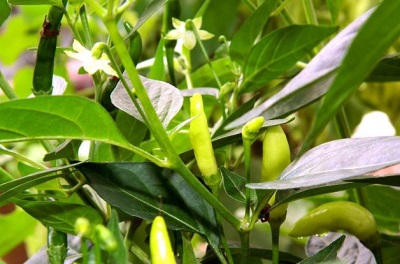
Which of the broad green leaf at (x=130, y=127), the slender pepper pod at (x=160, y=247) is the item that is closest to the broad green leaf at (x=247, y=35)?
the broad green leaf at (x=130, y=127)

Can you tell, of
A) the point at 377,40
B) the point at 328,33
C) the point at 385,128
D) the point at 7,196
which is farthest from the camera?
the point at 385,128

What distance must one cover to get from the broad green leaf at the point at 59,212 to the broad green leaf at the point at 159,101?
87mm

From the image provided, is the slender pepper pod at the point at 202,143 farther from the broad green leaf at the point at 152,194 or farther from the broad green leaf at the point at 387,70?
the broad green leaf at the point at 387,70

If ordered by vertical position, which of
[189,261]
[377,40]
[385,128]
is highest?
[377,40]

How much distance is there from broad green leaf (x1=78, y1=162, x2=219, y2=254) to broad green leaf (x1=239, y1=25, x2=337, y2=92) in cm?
16

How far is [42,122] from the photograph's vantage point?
312 mm

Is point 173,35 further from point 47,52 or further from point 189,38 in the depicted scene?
point 47,52

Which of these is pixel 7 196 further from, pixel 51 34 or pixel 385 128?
pixel 385 128

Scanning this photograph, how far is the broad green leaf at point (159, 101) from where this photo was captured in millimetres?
344

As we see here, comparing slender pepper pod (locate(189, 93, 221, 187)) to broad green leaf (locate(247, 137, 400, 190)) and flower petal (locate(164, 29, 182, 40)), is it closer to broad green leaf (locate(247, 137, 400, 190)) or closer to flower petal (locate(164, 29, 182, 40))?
broad green leaf (locate(247, 137, 400, 190))

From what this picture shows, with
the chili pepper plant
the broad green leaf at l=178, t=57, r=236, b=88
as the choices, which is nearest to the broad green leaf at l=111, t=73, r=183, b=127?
the chili pepper plant

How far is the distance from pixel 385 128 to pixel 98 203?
20.1 inches

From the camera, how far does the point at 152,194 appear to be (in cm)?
37

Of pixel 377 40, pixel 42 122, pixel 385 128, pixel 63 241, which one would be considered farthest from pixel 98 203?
pixel 385 128
